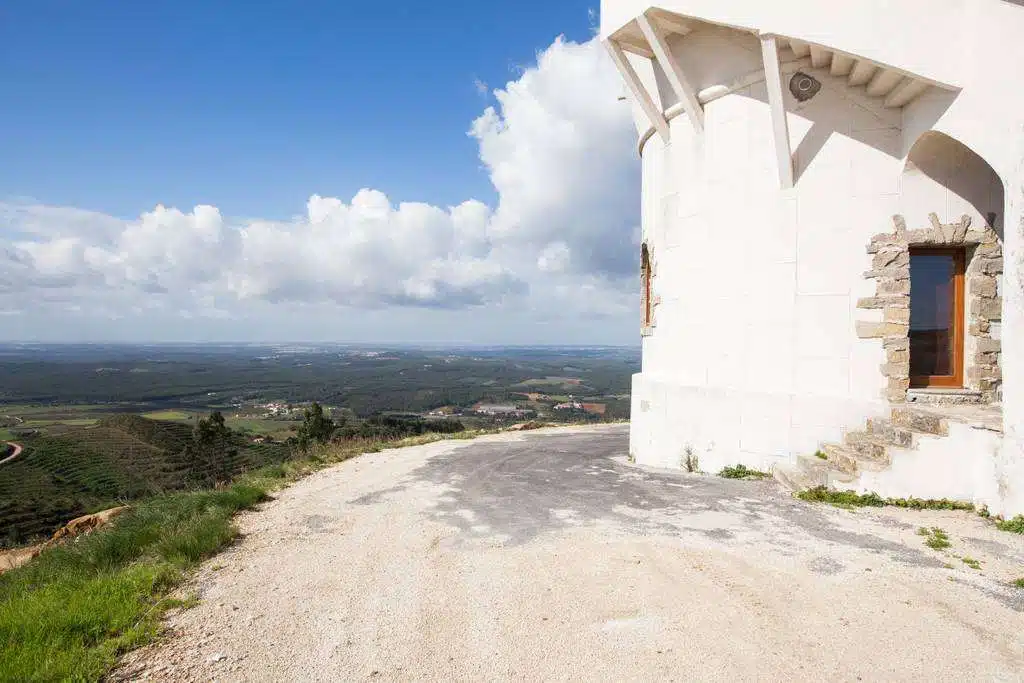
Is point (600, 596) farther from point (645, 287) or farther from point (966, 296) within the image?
point (645, 287)

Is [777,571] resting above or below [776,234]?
below

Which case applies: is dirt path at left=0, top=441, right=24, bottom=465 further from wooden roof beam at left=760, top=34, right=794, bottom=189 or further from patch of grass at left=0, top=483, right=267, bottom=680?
wooden roof beam at left=760, top=34, right=794, bottom=189

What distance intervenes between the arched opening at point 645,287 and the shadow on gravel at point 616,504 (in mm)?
3002

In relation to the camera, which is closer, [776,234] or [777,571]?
[777,571]

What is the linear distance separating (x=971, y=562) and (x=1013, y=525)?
1.37 metres

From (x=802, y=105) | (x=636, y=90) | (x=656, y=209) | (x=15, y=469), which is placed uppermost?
(x=636, y=90)

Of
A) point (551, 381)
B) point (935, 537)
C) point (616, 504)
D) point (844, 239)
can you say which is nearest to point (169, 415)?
point (551, 381)

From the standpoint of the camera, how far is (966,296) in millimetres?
7234

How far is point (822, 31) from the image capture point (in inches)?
260

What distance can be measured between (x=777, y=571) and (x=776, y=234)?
5297 millimetres

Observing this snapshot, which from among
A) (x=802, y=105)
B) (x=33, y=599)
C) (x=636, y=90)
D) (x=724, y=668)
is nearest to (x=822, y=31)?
(x=802, y=105)

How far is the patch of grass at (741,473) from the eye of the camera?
25.9 feet

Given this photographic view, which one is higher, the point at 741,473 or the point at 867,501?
the point at 867,501

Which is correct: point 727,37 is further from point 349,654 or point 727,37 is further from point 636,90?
point 349,654
